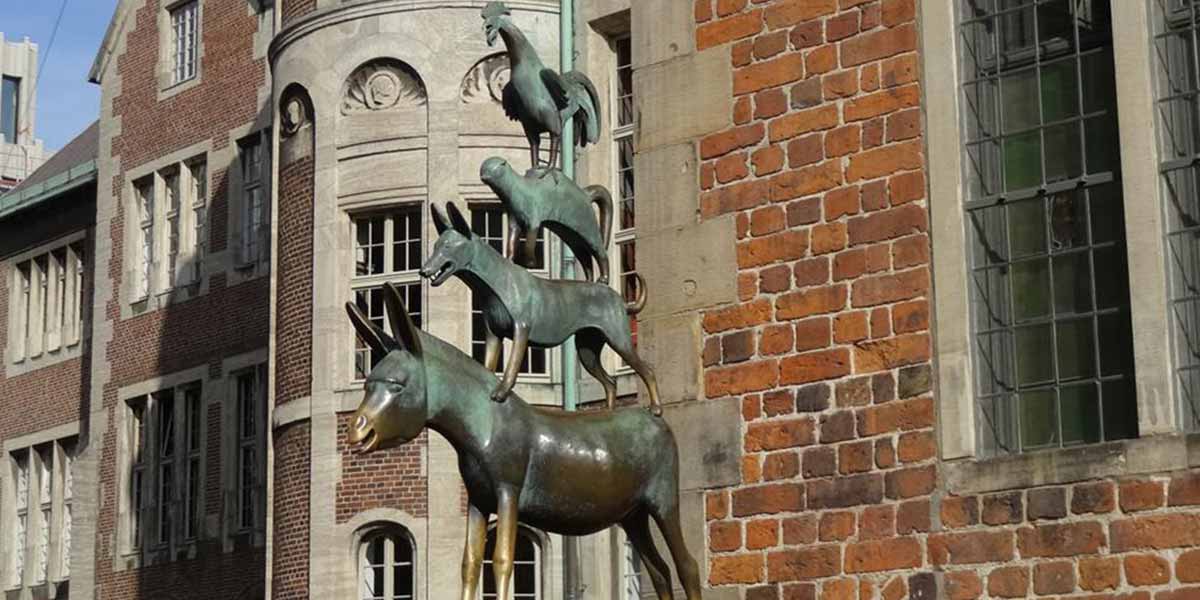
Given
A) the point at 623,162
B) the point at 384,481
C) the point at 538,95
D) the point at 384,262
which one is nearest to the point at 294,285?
the point at 384,262

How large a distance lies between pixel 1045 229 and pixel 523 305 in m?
2.81

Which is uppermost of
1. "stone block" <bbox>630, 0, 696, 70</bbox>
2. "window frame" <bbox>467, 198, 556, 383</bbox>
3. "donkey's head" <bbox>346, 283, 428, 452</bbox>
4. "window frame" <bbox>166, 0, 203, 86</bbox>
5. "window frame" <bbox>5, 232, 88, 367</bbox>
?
"window frame" <bbox>166, 0, 203, 86</bbox>

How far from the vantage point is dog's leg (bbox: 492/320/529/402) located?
29.6ft

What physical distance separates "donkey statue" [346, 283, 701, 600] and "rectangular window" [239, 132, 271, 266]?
23.7 m

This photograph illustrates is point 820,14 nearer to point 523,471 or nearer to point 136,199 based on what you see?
point 523,471

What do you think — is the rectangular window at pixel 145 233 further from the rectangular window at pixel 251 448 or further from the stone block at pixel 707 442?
the stone block at pixel 707 442

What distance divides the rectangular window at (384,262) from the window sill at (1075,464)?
16.5m

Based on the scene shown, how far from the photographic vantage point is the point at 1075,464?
10203 millimetres

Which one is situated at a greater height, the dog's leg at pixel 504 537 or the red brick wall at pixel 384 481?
the red brick wall at pixel 384 481

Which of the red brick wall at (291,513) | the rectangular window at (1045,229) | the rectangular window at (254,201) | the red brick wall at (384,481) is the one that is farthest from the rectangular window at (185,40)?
the rectangular window at (1045,229)

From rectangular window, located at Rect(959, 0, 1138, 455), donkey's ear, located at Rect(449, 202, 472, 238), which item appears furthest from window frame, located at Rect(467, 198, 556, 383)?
donkey's ear, located at Rect(449, 202, 472, 238)

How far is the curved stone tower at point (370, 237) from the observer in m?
26.0

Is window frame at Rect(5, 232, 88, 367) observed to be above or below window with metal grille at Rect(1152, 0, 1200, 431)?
above

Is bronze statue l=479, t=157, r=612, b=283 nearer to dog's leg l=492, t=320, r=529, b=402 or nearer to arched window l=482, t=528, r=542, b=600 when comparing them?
dog's leg l=492, t=320, r=529, b=402
